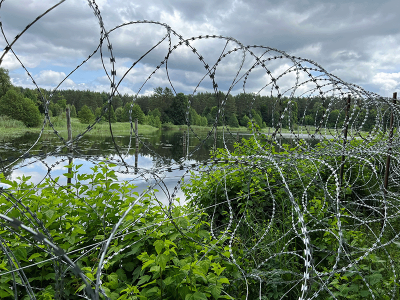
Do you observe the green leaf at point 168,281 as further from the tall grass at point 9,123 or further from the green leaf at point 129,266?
the tall grass at point 9,123

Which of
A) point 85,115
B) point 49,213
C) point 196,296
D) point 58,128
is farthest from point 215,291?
point 85,115

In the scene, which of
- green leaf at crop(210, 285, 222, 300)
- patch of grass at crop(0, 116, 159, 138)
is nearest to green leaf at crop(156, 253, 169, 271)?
green leaf at crop(210, 285, 222, 300)

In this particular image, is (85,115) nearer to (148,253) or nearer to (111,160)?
(111,160)

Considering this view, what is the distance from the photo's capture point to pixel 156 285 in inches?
81.8

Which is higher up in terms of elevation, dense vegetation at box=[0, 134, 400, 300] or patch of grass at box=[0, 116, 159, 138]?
dense vegetation at box=[0, 134, 400, 300]

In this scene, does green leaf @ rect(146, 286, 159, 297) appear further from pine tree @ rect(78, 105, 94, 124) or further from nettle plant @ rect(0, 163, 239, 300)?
pine tree @ rect(78, 105, 94, 124)

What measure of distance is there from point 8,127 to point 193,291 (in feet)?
153

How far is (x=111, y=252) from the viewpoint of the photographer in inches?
89.3

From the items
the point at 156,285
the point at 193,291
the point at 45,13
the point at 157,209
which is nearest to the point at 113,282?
the point at 156,285

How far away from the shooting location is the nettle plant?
1.88 m

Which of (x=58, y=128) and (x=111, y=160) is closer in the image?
(x=111, y=160)

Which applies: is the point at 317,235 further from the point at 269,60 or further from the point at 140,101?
the point at 140,101

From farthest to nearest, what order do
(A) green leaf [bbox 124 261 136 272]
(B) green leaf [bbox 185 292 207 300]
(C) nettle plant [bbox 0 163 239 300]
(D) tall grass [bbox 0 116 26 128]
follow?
(D) tall grass [bbox 0 116 26 128] → (A) green leaf [bbox 124 261 136 272] → (C) nettle plant [bbox 0 163 239 300] → (B) green leaf [bbox 185 292 207 300]

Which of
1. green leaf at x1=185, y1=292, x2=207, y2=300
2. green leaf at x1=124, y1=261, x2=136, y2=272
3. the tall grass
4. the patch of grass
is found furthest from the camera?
the tall grass
